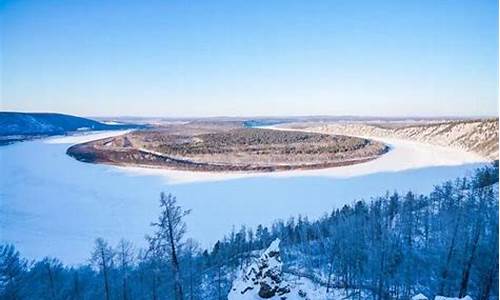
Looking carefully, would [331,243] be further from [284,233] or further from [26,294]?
[26,294]

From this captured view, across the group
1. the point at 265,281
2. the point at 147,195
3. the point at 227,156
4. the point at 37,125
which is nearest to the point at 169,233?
the point at 265,281

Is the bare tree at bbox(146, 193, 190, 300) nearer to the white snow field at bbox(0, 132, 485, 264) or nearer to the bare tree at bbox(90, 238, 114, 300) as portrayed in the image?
the bare tree at bbox(90, 238, 114, 300)

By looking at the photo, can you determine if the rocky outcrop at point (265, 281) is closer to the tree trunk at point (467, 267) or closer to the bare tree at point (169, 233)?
the bare tree at point (169, 233)

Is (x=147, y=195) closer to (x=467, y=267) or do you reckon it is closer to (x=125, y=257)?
(x=125, y=257)

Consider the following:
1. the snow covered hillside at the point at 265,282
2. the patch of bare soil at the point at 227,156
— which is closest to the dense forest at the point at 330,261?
the snow covered hillside at the point at 265,282

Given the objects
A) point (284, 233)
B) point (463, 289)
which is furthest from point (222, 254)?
point (463, 289)

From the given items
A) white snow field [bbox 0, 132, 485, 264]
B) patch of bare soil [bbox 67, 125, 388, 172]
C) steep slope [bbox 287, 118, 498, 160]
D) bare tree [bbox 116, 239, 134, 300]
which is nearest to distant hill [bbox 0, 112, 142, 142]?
patch of bare soil [bbox 67, 125, 388, 172]
